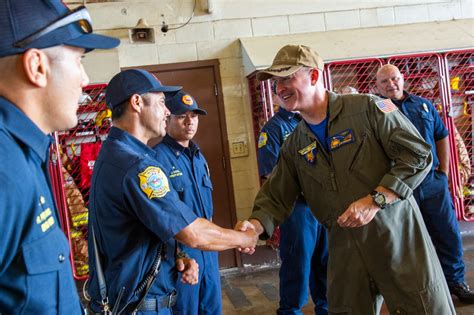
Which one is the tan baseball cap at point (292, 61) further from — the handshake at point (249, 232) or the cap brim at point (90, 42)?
the cap brim at point (90, 42)

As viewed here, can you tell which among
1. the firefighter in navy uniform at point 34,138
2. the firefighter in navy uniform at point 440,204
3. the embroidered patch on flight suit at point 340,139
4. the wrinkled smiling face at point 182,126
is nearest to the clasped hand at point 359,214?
the embroidered patch on flight suit at point 340,139

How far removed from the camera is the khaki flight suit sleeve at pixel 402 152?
197 cm

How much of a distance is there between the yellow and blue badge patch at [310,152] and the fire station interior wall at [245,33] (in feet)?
9.45

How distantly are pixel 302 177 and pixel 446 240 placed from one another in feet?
7.01

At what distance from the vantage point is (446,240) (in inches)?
151

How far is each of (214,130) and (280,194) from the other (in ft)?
9.80

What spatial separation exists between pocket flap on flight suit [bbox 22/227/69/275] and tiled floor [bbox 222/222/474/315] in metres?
3.31

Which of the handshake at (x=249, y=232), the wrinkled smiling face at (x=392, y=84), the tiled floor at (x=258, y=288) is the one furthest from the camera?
the tiled floor at (x=258, y=288)

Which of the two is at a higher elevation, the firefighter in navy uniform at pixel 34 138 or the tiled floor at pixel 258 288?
the firefighter in navy uniform at pixel 34 138

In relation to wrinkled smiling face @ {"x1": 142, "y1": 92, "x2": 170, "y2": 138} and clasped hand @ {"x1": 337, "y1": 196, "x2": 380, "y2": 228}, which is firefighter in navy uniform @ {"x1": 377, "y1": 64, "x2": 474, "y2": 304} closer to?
clasped hand @ {"x1": 337, "y1": 196, "x2": 380, "y2": 228}

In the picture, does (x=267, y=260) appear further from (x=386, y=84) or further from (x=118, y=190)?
(x=118, y=190)

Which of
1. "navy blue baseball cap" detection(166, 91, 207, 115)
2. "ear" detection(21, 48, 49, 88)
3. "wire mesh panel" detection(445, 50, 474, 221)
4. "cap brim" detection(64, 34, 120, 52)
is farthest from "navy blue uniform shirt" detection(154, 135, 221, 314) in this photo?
"wire mesh panel" detection(445, 50, 474, 221)

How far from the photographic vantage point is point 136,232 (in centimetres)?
186

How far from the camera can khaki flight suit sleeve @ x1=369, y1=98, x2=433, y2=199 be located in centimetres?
197
